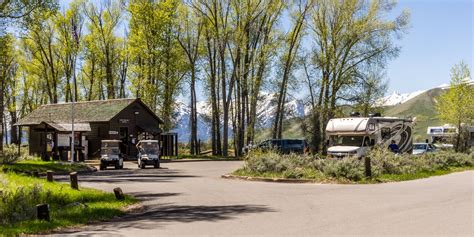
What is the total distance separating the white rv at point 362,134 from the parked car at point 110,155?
44.9ft

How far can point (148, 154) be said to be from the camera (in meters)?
36.8

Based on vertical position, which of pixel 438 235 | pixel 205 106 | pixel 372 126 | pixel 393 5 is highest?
pixel 393 5

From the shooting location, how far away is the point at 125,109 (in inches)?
2031

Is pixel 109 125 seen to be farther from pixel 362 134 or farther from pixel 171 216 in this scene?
pixel 171 216

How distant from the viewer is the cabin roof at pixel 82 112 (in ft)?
169

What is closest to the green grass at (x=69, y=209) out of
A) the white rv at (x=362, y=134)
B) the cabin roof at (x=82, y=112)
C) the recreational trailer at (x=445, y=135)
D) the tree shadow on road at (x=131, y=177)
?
the tree shadow on road at (x=131, y=177)

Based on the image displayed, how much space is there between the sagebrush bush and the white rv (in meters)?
3.17

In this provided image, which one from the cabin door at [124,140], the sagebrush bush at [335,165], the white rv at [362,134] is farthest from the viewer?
the cabin door at [124,140]

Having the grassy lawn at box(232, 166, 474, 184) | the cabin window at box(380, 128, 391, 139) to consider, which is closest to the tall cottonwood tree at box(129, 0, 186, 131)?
the cabin window at box(380, 128, 391, 139)

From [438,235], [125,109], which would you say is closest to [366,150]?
[438,235]

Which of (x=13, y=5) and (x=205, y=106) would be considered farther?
(x=205, y=106)

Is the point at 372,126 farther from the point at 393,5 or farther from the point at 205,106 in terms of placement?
the point at 205,106

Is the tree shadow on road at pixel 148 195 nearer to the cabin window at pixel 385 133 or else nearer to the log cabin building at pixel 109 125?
the cabin window at pixel 385 133

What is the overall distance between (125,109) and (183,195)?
33.9 metres
